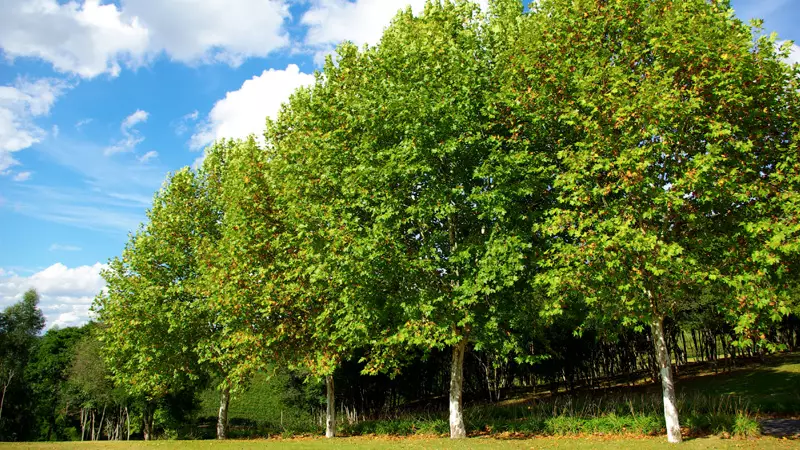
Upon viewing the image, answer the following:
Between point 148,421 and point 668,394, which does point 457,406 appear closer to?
point 668,394

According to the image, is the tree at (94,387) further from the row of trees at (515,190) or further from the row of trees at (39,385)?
the row of trees at (515,190)

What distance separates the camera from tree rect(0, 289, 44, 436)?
6147 cm

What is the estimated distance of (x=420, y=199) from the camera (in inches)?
755

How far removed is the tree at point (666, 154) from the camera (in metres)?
15.6

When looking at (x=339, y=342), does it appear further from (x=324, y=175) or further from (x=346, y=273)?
(x=324, y=175)

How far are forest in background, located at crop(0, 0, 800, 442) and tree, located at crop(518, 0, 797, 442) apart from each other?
95 mm

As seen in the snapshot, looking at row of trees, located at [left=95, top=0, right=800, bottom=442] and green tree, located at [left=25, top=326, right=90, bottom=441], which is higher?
row of trees, located at [left=95, top=0, right=800, bottom=442]

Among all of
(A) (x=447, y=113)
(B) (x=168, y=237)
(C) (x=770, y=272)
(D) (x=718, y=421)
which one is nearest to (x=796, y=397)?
(D) (x=718, y=421)

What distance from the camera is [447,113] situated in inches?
754

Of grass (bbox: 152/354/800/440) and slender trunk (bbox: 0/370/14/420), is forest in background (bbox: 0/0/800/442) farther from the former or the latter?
slender trunk (bbox: 0/370/14/420)

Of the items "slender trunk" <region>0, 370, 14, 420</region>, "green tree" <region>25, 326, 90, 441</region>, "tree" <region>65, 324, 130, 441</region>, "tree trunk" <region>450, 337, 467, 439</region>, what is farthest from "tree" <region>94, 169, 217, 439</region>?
"slender trunk" <region>0, 370, 14, 420</region>

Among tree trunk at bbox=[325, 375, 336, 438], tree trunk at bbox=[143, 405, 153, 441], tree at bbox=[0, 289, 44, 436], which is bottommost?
tree trunk at bbox=[143, 405, 153, 441]

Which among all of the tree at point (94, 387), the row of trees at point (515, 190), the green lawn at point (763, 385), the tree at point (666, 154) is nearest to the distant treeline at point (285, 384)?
the tree at point (94, 387)

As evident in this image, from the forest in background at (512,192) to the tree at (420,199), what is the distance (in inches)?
4.7
